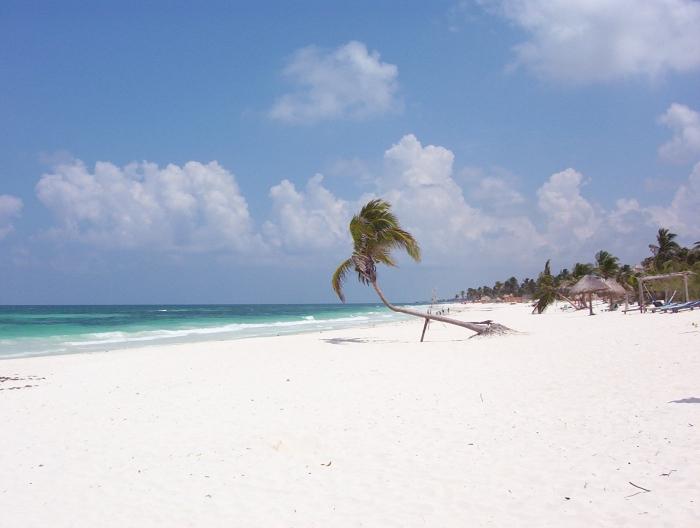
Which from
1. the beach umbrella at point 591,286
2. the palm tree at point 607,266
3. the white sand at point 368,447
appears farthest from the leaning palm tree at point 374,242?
the palm tree at point 607,266

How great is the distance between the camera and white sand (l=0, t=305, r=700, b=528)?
14.0ft

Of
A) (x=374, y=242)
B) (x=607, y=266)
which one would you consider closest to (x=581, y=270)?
(x=607, y=266)

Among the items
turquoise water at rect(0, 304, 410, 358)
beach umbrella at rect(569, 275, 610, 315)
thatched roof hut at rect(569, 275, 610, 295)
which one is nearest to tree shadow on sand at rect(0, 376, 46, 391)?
turquoise water at rect(0, 304, 410, 358)

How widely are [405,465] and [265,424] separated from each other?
7.43ft

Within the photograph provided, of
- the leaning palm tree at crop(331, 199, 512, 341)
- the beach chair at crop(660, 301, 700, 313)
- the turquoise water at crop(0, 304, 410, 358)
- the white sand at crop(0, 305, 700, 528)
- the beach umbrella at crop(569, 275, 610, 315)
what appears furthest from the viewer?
the beach umbrella at crop(569, 275, 610, 315)

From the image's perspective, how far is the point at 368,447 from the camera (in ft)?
19.2

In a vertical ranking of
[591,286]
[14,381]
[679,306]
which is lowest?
[14,381]

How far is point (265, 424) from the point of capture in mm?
6855

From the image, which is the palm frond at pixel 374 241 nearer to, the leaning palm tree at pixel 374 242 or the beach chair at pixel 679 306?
the leaning palm tree at pixel 374 242

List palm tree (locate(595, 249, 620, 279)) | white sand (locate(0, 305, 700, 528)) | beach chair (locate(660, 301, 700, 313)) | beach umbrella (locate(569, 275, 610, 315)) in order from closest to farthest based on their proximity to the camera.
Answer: white sand (locate(0, 305, 700, 528)), beach chair (locate(660, 301, 700, 313)), beach umbrella (locate(569, 275, 610, 315)), palm tree (locate(595, 249, 620, 279))

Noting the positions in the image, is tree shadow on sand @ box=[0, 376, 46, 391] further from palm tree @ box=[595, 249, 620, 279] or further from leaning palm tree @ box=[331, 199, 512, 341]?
palm tree @ box=[595, 249, 620, 279]

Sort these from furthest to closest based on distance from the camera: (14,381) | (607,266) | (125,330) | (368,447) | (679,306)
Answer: (607,266) → (125,330) → (679,306) → (14,381) → (368,447)

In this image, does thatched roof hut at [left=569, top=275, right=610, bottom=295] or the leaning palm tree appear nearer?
the leaning palm tree

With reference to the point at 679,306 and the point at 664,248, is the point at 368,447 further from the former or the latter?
the point at 664,248
